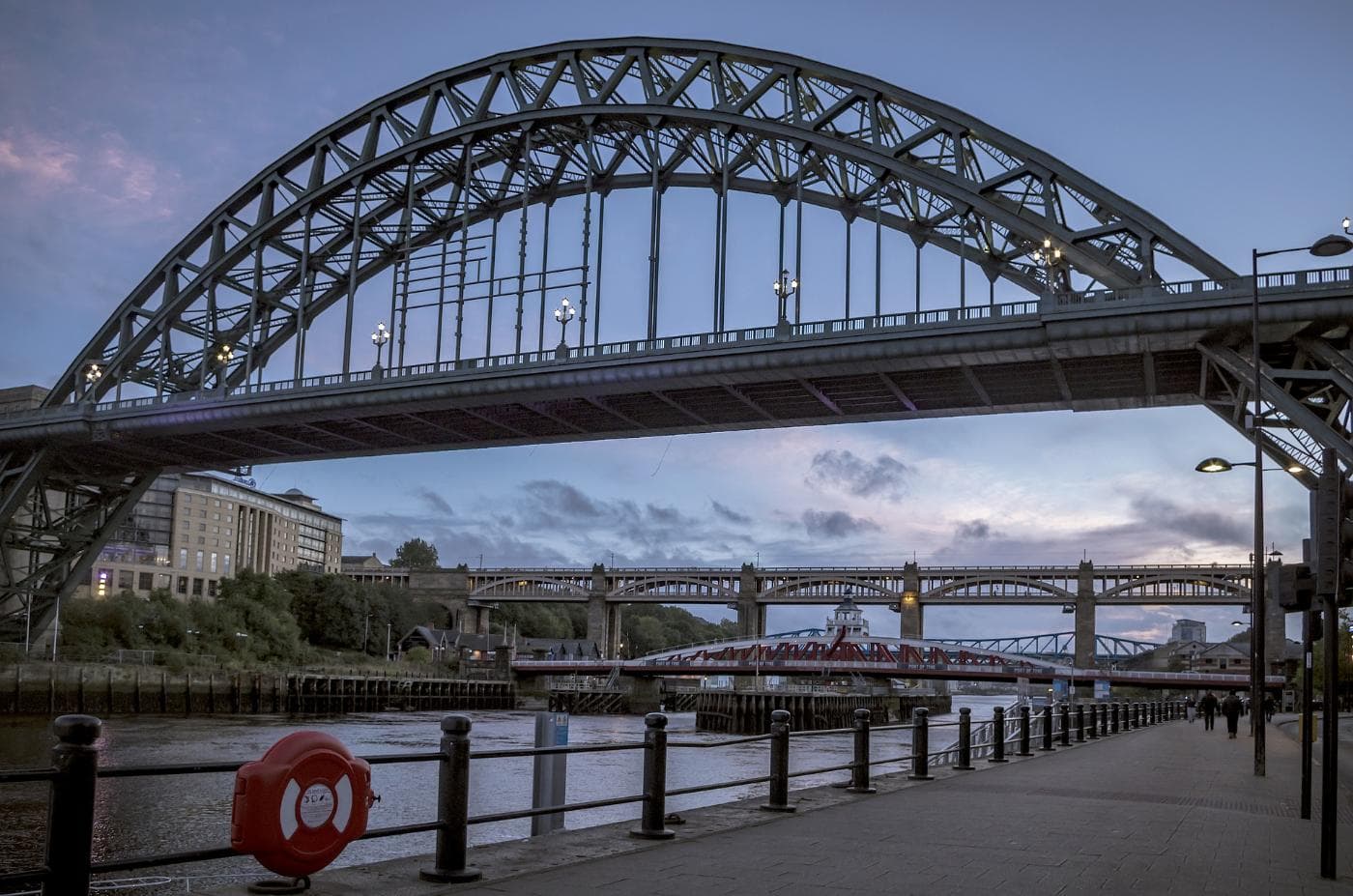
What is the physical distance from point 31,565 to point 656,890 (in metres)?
62.9

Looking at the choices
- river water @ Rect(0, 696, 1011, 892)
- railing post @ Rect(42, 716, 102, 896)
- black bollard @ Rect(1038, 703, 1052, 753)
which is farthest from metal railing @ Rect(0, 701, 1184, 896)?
black bollard @ Rect(1038, 703, 1052, 753)

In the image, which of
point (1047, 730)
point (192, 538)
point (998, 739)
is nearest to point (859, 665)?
point (192, 538)

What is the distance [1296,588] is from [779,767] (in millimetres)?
5451

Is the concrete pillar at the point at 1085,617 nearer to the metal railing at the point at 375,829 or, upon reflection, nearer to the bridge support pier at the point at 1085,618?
the bridge support pier at the point at 1085,618

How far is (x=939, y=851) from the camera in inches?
435

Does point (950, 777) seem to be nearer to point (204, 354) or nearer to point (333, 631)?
point (204, 354)

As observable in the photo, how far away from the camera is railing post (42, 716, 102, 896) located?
20.7ft

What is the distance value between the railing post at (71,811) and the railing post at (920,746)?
12717 mm

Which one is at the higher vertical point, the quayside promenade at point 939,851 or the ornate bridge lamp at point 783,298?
the ornate bridge lamp at point 783,298

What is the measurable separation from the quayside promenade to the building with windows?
104566mm

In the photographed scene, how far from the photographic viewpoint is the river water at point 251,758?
921 inches

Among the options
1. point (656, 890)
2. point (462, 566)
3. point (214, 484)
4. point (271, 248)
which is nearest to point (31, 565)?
point (271, 248)

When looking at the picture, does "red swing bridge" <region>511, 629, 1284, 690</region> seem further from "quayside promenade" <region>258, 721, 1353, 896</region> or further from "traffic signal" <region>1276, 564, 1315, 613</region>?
"traffic signal" <region>1276, 564, 1315, 613</region>

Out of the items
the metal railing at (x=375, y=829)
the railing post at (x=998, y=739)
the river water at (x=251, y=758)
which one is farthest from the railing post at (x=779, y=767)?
the railing post at (x=998, y=739)
